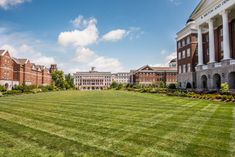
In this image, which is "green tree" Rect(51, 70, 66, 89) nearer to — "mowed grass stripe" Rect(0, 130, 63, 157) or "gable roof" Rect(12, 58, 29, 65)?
"gable roof" Rect(12, 58, 29, 65)

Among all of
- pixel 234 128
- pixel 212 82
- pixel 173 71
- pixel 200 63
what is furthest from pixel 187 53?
pixel 173 71

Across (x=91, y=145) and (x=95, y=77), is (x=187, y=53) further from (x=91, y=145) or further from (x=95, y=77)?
(x=95, y=77)

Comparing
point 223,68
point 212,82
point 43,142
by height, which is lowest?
point 43,142

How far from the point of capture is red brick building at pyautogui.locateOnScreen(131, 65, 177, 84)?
370 ft

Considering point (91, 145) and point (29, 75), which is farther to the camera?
point (29, 75)

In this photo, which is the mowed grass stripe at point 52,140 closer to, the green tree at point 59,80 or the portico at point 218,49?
the portico at point 218,49

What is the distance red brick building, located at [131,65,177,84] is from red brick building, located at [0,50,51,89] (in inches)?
2156

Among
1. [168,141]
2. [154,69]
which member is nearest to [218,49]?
[168,141]

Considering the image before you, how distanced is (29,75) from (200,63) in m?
71.5

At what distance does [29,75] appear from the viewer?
282 feet

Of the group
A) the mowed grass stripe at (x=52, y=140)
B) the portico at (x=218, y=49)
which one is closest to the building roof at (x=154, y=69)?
the portico at (x=218, y=49)

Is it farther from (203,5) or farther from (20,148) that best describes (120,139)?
(203,5)

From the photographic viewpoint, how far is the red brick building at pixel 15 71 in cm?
6650

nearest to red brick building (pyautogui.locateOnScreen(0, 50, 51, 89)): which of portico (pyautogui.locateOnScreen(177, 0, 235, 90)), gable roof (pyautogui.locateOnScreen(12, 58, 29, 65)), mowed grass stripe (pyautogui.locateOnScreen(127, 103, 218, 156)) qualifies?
gable roof (pyautogui.locateOnScreen(12, 58, 29, 65))
